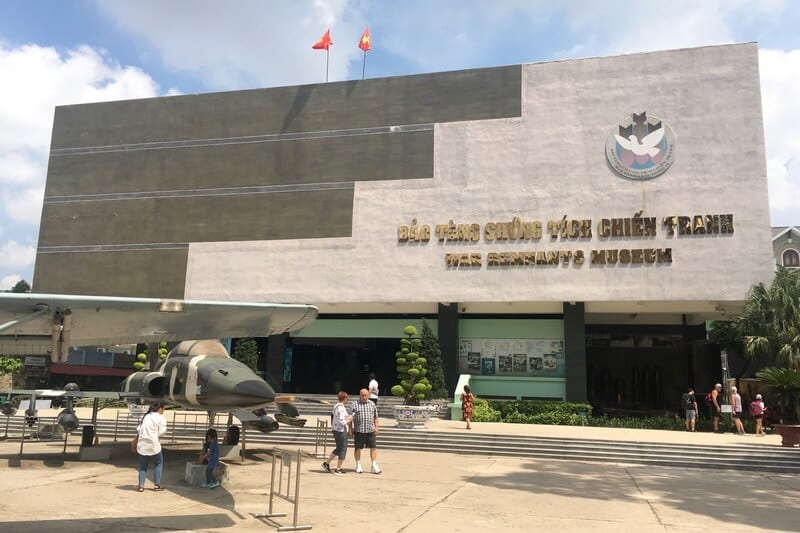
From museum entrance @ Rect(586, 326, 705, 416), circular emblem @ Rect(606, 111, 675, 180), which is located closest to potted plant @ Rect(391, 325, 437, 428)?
circular emblem @ Rect(606, 111, 675, 180)

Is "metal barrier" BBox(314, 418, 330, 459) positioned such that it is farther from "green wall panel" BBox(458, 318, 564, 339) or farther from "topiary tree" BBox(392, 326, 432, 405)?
"green wall panel" BBox(458, 318, 564, 339)

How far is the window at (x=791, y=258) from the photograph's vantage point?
5122 centimetres

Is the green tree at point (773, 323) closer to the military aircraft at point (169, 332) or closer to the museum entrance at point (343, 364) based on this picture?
the military aircraft at point (169, 332)

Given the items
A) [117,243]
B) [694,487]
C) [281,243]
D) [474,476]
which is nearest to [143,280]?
[117,243]

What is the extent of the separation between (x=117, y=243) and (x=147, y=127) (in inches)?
278

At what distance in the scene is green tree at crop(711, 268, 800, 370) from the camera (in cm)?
2361

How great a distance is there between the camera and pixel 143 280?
109 ft

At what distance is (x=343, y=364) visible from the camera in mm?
41406

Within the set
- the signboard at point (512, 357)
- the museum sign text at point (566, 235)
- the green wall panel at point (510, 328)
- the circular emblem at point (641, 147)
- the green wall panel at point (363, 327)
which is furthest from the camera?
the green wall panel at point (363, 327)

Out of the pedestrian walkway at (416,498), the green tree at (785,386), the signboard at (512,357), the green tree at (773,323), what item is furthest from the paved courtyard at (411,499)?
the signboard at (512,357)

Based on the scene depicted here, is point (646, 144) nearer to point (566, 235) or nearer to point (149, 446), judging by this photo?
point (566, 235)

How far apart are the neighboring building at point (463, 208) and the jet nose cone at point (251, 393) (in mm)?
18143

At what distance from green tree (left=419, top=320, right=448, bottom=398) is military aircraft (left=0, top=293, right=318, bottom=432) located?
45.8 ft

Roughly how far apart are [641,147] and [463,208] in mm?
8963
